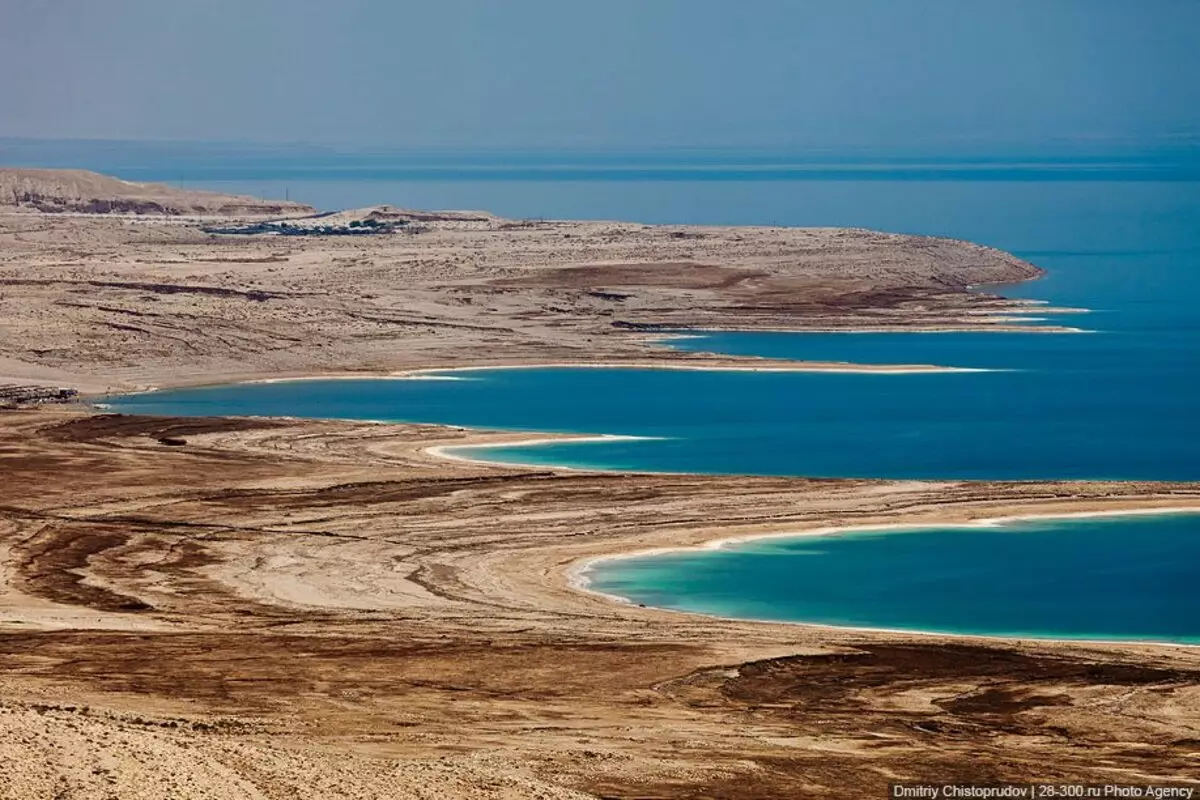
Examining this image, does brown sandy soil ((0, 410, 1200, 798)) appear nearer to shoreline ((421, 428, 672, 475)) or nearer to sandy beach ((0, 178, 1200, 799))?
sandy beach ((0, 178, 1200, 799))

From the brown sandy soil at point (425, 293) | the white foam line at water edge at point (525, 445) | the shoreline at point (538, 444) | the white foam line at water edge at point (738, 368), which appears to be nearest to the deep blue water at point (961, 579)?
the shoreline at point (538, 444)

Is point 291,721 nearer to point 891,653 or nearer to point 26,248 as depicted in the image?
point 891,653

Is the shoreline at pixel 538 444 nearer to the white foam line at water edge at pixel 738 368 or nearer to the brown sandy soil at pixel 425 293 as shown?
the white foam line at water edge at pixel 738 368

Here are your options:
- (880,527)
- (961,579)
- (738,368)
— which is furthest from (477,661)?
(738,368)

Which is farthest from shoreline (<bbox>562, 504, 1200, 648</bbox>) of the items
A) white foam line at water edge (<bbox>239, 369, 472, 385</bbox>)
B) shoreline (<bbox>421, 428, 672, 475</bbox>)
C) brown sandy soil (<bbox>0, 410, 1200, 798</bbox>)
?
white foam line at water edge (<bbox>239, 369, 472, 385</bbox>)

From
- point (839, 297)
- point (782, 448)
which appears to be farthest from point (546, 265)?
point (782, 448)

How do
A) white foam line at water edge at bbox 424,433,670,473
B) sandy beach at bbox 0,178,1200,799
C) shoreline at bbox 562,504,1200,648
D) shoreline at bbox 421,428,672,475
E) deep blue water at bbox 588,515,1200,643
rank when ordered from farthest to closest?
white foam line at water edge at bbox 424,433,670,473 → shoreline at bbox 421,428,672,475 → deep blue water at bbox 588,515,1200,643 → shoreline at bbox 562,504,1200,648 → sandy beach at bbox 0,178,1200,799

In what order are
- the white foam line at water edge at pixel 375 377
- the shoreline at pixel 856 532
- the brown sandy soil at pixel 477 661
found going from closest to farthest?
1. the brown sandy soil at pixel 477 661
2. the shoreline at pixel 856 532
3. the white foam line at water edge at pixel 375 377
